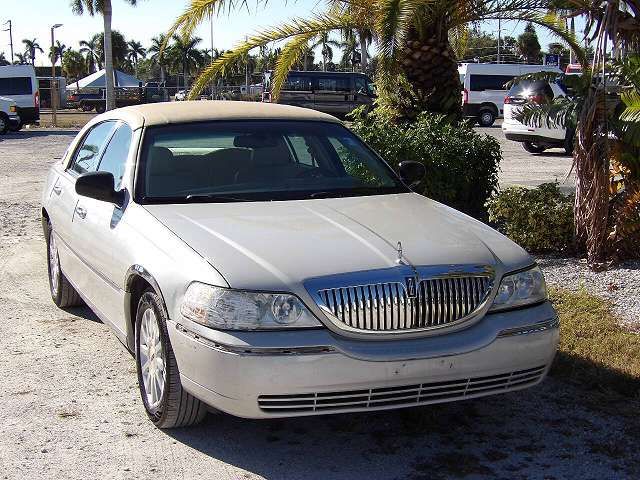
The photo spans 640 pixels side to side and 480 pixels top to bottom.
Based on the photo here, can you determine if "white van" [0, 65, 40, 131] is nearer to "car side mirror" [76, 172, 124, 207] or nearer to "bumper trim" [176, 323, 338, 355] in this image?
"car side mirror" [76, 172, 124, 207]

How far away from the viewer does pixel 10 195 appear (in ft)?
45.2

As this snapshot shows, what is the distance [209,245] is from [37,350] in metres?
2.17

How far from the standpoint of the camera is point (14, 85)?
32.2 metres

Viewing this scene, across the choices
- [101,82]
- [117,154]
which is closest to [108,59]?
[101,82]

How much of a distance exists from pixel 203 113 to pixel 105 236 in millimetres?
1108

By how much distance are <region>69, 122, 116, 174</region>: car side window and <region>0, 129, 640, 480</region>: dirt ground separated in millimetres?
1351

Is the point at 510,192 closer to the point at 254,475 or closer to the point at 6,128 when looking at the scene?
the point at 254,475

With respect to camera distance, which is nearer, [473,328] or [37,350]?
[473,328]

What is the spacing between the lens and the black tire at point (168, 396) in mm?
4127

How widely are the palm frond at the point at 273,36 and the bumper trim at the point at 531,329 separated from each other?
7043mm

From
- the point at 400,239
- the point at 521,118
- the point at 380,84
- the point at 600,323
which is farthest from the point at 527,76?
the point at 400,239

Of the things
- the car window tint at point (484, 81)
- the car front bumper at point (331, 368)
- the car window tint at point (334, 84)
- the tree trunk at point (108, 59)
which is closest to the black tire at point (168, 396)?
the car front bumper at point (331, 368)

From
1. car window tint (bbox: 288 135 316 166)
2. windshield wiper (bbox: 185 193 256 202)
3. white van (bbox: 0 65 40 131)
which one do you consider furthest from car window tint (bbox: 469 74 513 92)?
windshield wiper (bbox: 185 193 256 202)

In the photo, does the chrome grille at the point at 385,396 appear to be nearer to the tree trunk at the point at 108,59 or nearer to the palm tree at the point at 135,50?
the tree trunk at the point at 108,59
